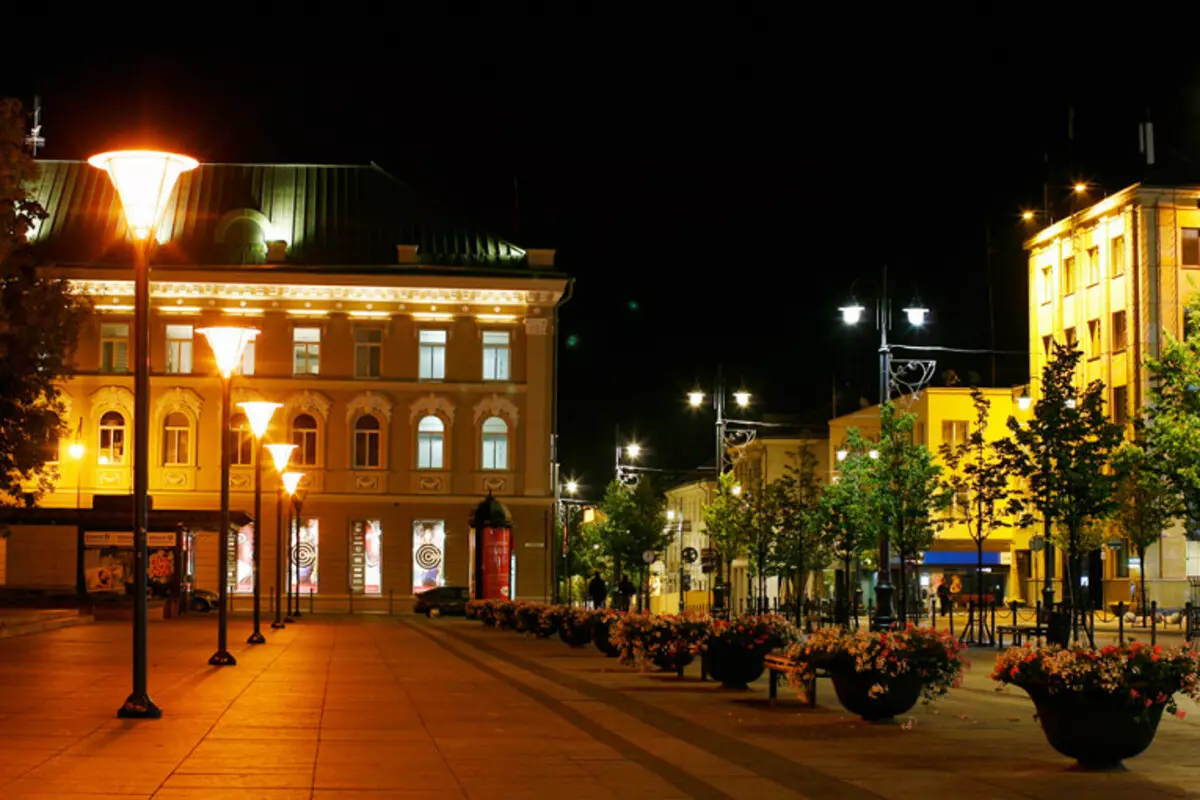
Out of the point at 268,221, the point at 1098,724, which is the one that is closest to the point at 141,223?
the point at 1098,724

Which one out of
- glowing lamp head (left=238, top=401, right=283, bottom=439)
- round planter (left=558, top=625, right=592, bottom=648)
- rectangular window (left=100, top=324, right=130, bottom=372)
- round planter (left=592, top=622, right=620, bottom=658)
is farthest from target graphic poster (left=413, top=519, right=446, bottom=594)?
A: round planter (left=592, top=622, right=620, bottom=658)

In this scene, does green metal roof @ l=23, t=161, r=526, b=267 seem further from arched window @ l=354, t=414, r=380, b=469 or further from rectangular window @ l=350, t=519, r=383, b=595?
rectangular window @ l=350, t=519, r=383, b=595

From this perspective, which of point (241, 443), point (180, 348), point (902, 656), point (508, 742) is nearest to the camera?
point (508, 742)

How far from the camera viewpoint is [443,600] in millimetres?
71500

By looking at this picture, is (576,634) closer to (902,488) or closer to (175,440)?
(902,488)

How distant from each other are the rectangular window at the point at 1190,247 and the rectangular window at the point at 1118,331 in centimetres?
300

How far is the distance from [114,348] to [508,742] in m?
63.2

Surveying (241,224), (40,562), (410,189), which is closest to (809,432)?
(410,189)

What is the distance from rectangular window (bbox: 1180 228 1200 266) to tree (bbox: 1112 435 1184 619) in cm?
1310

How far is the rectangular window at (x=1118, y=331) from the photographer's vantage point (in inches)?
2662

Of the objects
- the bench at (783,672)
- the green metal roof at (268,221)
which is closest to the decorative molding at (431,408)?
the green metal roof at (268,221)

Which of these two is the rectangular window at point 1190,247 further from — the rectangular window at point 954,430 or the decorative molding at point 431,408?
the decorative molding at point 431,408

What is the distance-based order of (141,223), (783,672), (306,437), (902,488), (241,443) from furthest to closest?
(306,437) → (241,443) → (902,488) → (783,672) → (141,223)

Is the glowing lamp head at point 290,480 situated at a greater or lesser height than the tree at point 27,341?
lesser
